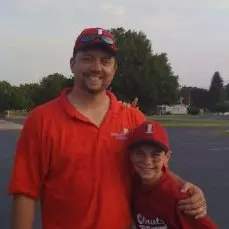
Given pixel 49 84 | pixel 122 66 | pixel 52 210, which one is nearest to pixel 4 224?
pixel 52 210

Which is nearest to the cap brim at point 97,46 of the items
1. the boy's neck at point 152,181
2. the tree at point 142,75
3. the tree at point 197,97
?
the boy's neck at point 152,181

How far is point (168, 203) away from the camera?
2701mm

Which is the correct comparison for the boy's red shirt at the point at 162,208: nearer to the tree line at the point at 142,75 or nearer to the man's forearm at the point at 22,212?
the man's forearm at the point at 22,212

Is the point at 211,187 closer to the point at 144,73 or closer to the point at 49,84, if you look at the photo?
the point at 144,73

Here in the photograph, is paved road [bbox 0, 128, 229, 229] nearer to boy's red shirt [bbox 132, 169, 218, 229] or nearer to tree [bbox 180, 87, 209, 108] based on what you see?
boy's red shirt [bbox 132, 169, 218, 229]

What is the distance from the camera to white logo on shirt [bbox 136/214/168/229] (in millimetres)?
2725

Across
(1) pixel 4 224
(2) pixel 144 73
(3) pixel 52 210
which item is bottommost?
(1) pixel 4 224

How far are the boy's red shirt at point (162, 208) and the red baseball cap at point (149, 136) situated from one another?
18 cm

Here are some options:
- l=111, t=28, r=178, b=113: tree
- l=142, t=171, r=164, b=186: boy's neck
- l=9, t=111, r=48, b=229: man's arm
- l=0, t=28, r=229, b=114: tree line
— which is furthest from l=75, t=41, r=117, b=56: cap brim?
l=111, t=28, r=178, b=113: tree

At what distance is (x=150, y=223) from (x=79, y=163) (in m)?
0.48

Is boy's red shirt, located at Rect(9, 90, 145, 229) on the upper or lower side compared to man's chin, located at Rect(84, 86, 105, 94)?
lower

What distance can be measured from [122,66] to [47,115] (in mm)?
64921

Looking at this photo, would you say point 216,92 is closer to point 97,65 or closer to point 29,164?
point 97,65

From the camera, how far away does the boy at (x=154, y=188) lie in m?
2.70
